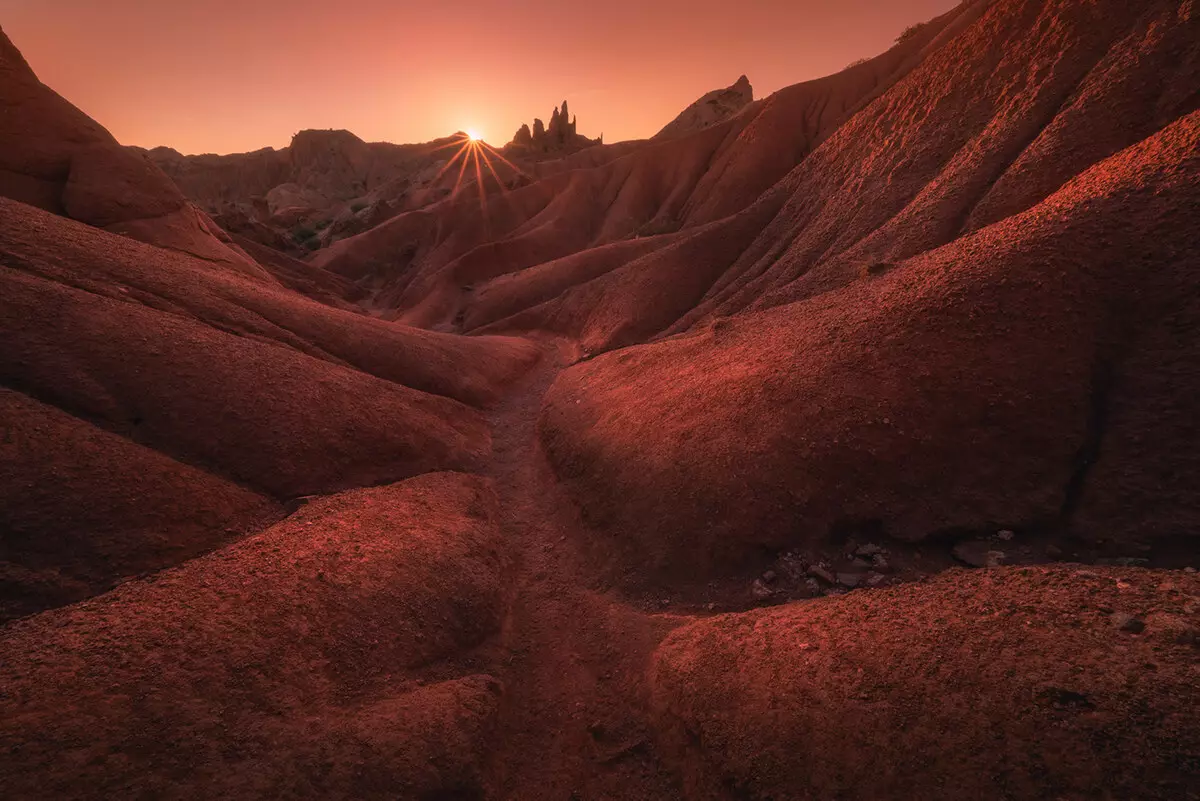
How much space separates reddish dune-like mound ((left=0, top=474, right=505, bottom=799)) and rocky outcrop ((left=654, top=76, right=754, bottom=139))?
6612 cm

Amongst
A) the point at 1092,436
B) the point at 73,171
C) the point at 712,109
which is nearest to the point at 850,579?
the point at 1092,436

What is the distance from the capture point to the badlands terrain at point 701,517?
484 cm

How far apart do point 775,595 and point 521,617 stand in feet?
14.8

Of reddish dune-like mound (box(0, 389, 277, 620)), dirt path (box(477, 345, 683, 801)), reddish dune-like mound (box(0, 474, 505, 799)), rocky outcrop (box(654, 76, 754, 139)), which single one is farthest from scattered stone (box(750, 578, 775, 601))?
rocky outcrop (box(654, 76, 754, 139))

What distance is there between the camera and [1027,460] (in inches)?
291

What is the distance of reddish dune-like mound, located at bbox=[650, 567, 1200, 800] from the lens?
3.96 meters

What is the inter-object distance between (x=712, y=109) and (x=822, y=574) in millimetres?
70002

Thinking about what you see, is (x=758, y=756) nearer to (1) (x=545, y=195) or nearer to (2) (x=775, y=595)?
(2) (x=775, y=595)

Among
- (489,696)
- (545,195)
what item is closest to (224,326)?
(489,696)

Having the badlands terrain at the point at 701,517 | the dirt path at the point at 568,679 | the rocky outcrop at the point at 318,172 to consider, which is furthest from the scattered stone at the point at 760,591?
the rocky outcrop at the point at 318,172

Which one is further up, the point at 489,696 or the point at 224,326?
the point at 224,326

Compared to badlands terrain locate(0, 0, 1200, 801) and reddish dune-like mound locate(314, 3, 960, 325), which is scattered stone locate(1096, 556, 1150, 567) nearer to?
badlands terrain locate(0, 0, 1200, 801)

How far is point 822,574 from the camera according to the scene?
759 centimetres

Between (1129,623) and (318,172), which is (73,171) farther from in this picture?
Answer: (318,172)
